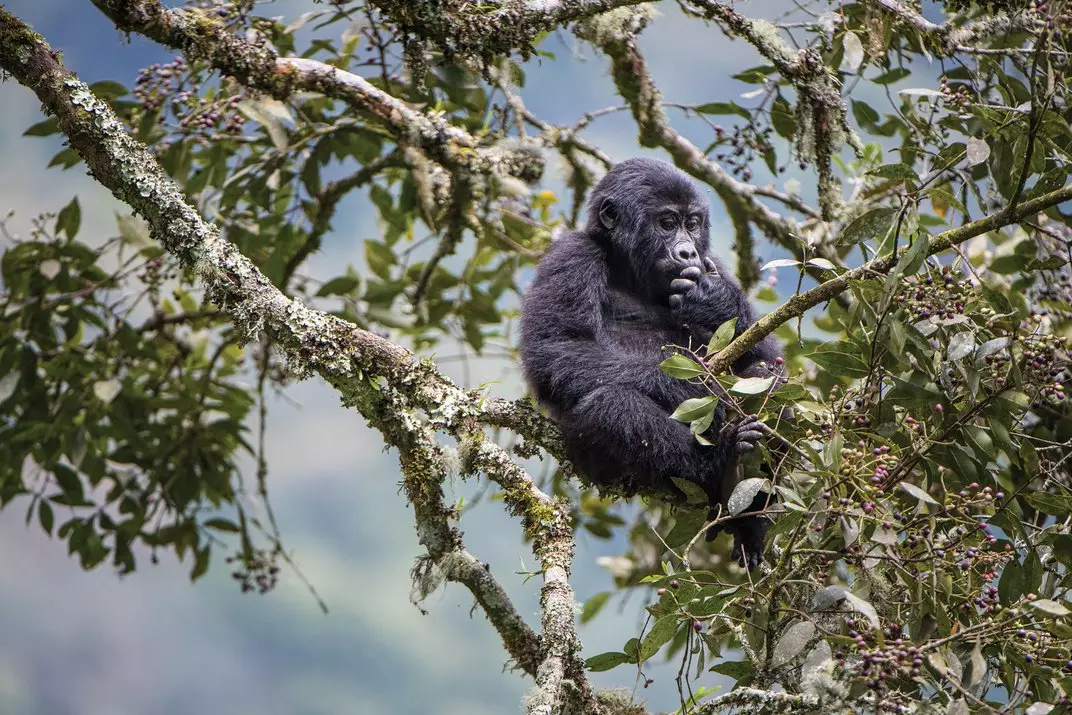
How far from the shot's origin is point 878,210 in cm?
324

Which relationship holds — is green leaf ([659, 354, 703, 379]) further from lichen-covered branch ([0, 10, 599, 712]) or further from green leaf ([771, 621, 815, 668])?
green leaf ([771, 621, 815, 668])

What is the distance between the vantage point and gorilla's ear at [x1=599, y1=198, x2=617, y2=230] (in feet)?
16.0

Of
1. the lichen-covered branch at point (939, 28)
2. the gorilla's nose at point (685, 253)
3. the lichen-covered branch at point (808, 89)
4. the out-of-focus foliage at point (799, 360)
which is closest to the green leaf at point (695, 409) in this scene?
the out-of-focus foliage at point (799, 360)

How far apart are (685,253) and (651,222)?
25 cm

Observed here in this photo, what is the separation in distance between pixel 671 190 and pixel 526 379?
1269mm

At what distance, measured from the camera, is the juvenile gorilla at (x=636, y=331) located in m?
3.82

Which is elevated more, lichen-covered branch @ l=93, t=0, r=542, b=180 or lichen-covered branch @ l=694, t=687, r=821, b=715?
lichen-covered branch @ l=93, t=0, r=542, b=180

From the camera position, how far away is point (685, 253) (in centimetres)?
469

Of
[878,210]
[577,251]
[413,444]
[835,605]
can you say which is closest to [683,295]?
[577,251]

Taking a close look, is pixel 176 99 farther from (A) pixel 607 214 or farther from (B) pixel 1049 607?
(B) pixel 1049 607

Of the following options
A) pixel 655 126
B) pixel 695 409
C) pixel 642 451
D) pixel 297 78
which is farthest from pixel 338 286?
pixel 695 409

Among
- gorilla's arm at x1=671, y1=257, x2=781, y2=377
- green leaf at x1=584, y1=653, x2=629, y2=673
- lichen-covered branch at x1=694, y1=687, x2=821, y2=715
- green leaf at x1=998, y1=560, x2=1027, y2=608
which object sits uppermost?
gorilla's arm at x1=671, y1=257, x2=781, y2=377

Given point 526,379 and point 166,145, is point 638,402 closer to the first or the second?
point 526,379

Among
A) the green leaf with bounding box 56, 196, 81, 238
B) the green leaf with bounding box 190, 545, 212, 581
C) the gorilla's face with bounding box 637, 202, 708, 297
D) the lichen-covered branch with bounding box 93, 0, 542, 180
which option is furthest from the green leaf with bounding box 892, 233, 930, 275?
the green leaf with bounding box 190, 545, 212, 581
